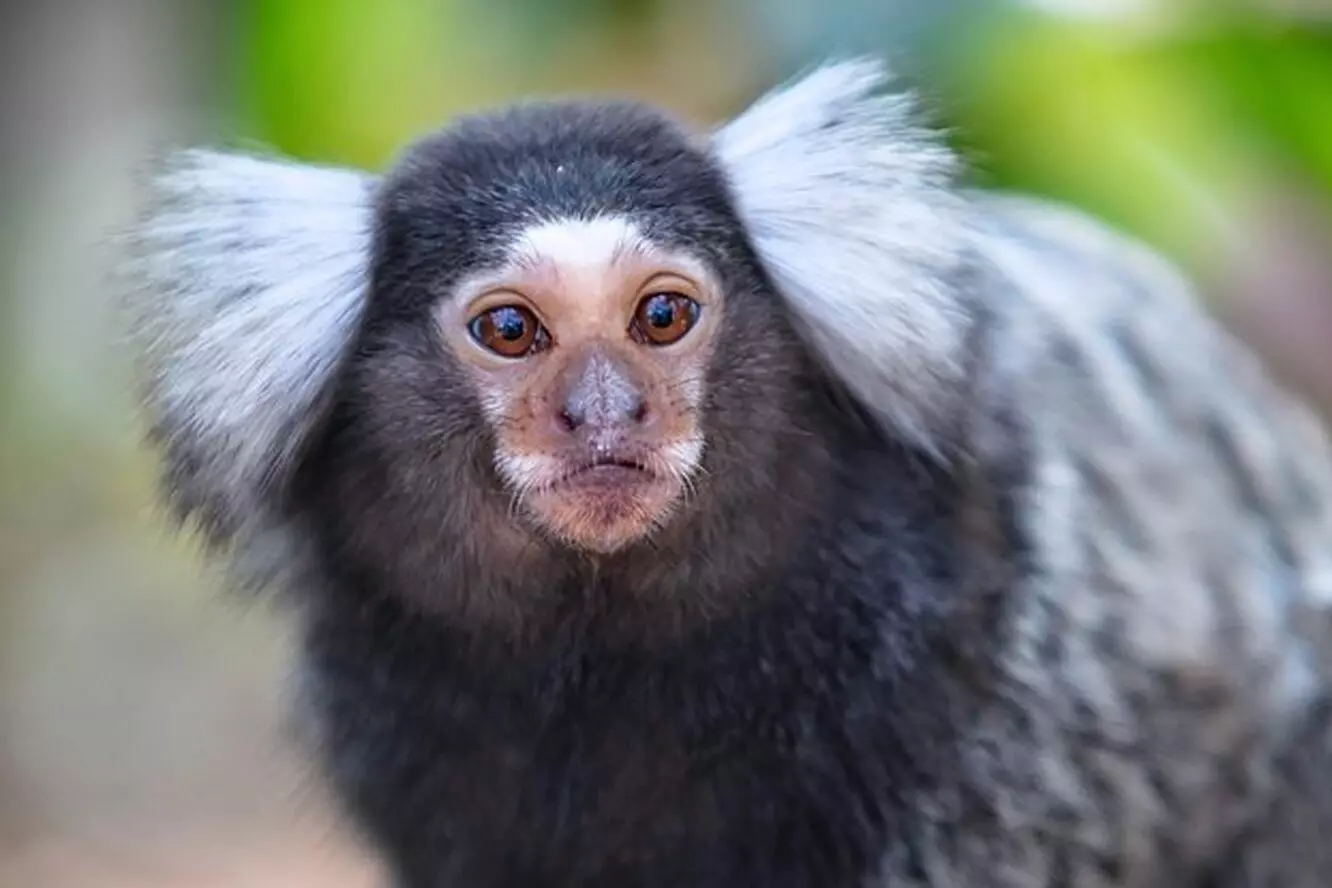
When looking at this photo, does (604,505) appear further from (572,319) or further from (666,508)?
(572,319)

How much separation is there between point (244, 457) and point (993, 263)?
2.96 ft

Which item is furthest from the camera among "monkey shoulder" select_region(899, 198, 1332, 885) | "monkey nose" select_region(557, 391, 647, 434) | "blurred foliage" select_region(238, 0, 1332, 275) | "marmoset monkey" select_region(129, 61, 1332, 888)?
"blurred foliage" select_region(238, 0, 1332, 275)

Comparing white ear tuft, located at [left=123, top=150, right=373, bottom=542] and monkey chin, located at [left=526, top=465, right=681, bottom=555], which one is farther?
white ear tuft, located at [left=123, top=150, right=373, bottom=542]

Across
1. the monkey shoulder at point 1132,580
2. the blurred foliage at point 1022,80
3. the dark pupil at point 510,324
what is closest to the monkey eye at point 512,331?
the dark pupil at point 510,324

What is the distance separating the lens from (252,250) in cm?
217

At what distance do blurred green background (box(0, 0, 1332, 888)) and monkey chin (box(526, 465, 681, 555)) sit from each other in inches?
21.0

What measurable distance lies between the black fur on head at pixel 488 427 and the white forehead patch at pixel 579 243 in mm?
16

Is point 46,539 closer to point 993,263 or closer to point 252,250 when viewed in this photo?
point 252,250

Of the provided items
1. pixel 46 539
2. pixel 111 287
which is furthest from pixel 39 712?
pixel 111 287

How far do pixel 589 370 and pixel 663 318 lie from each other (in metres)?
0.12

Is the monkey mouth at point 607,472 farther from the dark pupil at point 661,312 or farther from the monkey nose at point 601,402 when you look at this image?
the dark pupil at point 661,312

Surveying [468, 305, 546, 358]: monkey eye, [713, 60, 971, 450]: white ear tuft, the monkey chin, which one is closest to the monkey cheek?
the monkey chin

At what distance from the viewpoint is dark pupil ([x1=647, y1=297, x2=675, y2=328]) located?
2004 millimetres

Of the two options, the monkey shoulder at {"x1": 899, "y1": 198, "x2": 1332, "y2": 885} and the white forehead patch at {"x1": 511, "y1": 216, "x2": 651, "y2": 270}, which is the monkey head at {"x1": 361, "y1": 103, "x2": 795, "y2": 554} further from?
the monkey shoulder at {"x1": 899, "y1": 198, "x2": 1332, "y2": 885}
